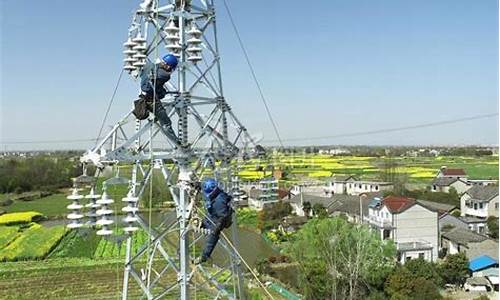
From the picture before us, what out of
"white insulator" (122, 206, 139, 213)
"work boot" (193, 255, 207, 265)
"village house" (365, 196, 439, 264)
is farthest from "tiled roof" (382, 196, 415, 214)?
"white insulator" (122, 206, 139, 213)

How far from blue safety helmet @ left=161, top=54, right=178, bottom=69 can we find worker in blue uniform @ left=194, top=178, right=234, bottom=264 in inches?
38.9

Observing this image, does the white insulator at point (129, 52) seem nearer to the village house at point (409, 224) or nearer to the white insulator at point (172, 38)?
the white insulator at point (172, 38)

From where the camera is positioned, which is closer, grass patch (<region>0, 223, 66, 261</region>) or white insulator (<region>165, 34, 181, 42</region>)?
white insulator (<region>165, 34, 181, 42</region>)

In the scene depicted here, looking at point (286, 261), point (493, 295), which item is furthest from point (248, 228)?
point (493, 295)

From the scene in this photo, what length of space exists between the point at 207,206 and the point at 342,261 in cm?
1387

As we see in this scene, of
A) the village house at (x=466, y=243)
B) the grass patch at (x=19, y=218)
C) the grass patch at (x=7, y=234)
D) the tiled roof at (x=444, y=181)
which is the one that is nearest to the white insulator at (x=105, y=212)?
the village house at (x=466, y=243)

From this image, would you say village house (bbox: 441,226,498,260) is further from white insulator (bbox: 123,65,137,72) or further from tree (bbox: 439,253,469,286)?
white insulator (bbox: 123,65,137,72)

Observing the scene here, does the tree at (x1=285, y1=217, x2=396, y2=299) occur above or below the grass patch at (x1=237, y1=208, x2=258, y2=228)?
above

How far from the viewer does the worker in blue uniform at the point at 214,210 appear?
13.6 ft

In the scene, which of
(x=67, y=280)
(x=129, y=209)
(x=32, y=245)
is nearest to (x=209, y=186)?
(x=129, y=209)

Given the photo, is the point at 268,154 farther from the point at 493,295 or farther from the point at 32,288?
the point at 32,288

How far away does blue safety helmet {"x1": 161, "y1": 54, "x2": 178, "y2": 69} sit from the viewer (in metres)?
4.23

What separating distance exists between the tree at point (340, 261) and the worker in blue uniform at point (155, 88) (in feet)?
42.9

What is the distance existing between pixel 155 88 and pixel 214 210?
110 cm
